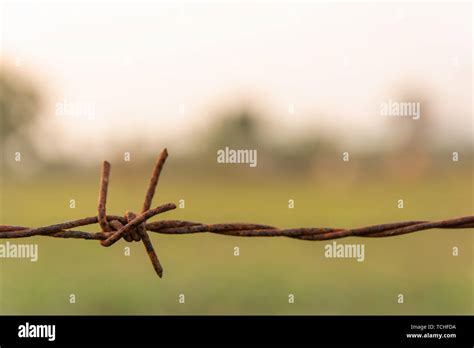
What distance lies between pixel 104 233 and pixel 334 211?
31857 millimetres

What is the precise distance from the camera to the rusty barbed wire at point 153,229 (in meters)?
1.90

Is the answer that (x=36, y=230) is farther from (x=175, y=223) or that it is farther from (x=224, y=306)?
(x=224, y=306)

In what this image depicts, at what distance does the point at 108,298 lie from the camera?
12.5 metres

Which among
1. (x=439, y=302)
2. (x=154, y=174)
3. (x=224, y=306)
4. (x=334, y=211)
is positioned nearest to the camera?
(x=154, y=174)

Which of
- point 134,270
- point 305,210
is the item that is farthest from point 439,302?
point 305,210

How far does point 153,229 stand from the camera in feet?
6.39

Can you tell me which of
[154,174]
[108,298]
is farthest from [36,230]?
[108,298]

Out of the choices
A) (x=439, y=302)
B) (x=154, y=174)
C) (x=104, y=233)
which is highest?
(x=154, y=174)

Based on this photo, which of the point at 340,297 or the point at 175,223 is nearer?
the point at 175,223

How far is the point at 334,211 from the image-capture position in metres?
33.4

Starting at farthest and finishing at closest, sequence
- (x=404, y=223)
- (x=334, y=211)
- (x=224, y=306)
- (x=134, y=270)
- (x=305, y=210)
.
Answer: (x=334, y=211)
(x=305, y=210)
(x=134, y=270)
(x=224, y=306)
(x=404, y=223)

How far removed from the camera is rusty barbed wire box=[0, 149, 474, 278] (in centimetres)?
190

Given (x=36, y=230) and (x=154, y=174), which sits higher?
(x=154, y=174)

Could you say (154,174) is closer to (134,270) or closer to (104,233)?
(104,233)
